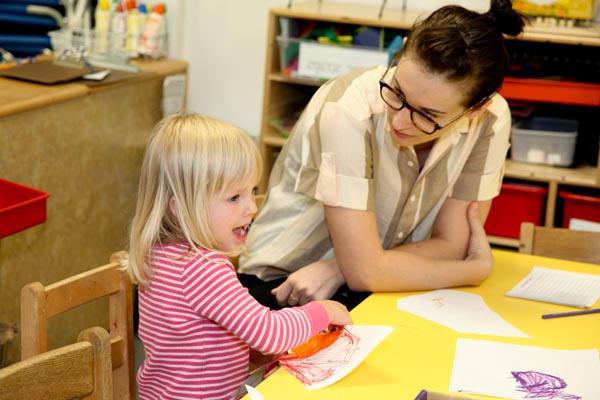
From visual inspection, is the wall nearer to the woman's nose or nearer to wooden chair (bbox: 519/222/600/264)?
wooden chair (bbox: 519/222/600/264)

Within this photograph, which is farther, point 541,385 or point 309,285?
point 309,285

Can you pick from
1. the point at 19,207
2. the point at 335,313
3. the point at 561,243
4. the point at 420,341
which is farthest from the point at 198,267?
the point at 561,243

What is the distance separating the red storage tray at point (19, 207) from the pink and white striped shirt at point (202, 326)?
2.00ft

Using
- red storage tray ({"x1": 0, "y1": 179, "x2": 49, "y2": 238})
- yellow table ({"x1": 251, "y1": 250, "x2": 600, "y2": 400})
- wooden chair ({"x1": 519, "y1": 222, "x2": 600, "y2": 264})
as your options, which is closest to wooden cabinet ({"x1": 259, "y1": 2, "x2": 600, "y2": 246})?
wooden chair ({"x1": 519, "y1": 222, "x2": 600, "y2": 264})

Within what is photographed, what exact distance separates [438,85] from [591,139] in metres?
1.68

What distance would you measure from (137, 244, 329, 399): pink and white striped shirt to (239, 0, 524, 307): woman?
352mm

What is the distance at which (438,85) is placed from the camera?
1.81 metres

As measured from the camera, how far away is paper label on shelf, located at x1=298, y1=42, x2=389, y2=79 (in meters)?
3.15

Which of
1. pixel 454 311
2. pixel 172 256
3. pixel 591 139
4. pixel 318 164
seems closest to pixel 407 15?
pixel 591 139

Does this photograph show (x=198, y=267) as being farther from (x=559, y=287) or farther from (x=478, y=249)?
(x=559, y=287)

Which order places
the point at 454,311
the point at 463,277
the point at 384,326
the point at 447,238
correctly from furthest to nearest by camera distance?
the point at 447,238 < the point at 463,277 < the point at 454,311 < the point at 384,326

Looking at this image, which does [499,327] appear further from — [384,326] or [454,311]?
[384,326]

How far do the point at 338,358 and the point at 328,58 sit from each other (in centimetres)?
178

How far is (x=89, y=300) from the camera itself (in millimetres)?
1805
